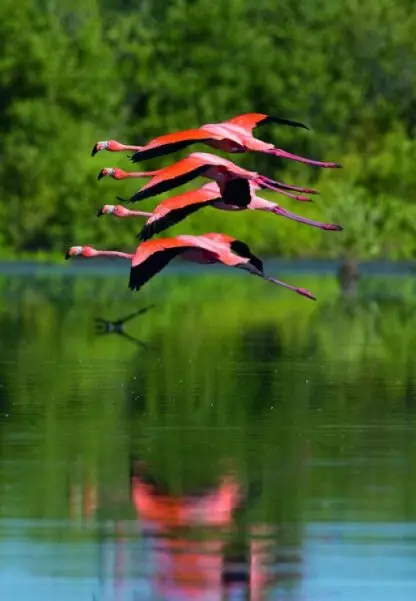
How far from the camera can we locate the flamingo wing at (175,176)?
58.0 ft

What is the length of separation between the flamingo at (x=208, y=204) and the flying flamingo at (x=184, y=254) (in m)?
0.22

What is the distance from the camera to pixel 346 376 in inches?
942

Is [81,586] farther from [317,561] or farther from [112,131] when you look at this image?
[112,131]

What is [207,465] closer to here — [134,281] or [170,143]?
[134,281]

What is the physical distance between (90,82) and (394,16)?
1617 centimetres

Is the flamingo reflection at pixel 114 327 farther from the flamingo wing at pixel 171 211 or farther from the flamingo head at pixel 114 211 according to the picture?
the flamingo wing at pixel 171 211

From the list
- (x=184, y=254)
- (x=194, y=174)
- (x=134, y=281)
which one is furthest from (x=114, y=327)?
(x=134, y=281)

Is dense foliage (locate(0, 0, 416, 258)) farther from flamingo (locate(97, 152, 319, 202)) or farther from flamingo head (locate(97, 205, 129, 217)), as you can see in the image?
flamingo (locate(97, 152, 319, 202))

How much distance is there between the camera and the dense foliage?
6322 cm

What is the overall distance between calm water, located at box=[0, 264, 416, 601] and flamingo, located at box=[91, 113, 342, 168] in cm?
193

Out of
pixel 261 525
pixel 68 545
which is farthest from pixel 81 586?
pixel 261 525

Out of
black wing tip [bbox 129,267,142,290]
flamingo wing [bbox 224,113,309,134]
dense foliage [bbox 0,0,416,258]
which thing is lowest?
black wing tip [bbox 129,267,142,290]

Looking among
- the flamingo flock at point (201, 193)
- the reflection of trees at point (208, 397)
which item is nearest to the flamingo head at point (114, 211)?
the flamingo flock at point (201, 193)

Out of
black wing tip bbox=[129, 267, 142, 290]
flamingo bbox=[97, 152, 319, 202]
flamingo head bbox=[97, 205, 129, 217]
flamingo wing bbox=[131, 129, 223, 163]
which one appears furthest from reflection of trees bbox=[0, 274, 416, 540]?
flamingo wing bbox=[131, 129, 223, 163]
